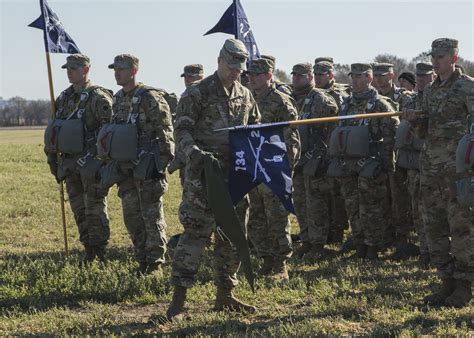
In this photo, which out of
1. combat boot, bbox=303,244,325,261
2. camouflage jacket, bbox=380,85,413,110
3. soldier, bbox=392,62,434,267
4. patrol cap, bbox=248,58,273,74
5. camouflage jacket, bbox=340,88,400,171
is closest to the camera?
patrol cap, bbox=248,58,273,74

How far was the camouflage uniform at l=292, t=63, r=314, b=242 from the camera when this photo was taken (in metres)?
10.4

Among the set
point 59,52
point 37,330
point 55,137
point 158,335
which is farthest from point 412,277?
point 59,52

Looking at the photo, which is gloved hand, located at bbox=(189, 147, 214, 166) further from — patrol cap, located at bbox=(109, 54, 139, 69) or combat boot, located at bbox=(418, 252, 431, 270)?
combat boot, located at bbox=(418, 252, 431, 270)

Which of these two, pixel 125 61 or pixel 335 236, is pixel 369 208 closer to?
pixel 335 236

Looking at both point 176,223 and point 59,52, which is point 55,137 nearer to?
point 59,52

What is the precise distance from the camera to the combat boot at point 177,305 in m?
6.74

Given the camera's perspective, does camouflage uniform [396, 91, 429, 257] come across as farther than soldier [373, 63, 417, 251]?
No

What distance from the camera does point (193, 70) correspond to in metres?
12.0

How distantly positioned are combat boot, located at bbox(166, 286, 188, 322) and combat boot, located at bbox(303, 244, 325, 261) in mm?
3314

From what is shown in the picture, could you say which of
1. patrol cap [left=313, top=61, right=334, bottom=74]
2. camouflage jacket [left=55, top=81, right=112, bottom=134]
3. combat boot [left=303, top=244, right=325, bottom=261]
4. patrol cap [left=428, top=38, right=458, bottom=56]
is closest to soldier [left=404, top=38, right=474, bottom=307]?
patrol cap [left=428, top=38, right=458, bottom=56]

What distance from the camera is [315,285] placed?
800 centimetres

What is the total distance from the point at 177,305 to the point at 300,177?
4.43 m

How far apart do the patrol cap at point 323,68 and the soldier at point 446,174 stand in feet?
11.9

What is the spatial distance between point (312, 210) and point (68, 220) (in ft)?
18.5
